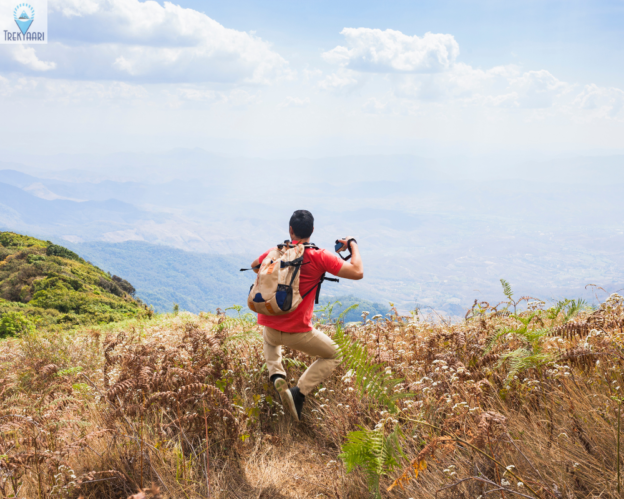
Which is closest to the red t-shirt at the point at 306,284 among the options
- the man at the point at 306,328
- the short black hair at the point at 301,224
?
the man at the point at 306,328

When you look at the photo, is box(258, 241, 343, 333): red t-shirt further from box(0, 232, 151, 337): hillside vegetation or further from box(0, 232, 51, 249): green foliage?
box(0, 232, 51, 249): green foliage

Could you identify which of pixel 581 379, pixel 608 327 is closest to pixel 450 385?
pixel 581 379

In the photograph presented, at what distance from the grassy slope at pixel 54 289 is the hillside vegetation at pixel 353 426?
1168cm

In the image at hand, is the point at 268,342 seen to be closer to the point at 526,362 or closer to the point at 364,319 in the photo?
the point at 364,319

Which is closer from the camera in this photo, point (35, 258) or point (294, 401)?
point (294, 401)

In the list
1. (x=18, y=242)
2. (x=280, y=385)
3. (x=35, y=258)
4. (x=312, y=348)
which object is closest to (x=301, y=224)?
(x=312, y=348)

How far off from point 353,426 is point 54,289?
70.7 ft

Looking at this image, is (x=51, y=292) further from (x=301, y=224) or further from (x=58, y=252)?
Result: (x=301, y=224)

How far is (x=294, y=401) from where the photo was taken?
4.75 m

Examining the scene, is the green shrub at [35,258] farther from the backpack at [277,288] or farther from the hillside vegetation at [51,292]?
the backpack at [277,288]

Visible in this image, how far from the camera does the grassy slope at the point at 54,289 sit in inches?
718

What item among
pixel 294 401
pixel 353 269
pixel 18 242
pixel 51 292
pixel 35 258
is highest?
pixel 353 269

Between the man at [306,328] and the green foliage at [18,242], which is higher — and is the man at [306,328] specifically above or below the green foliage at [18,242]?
above

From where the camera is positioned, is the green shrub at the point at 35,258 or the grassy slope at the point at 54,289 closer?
the grassy slope at the point at 54,289
